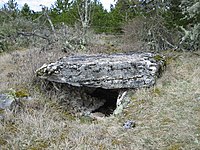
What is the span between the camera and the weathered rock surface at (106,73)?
5.88 meters

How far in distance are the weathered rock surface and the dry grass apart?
32 cm

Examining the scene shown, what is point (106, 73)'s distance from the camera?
5945mm

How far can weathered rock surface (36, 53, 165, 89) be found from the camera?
19.3ft

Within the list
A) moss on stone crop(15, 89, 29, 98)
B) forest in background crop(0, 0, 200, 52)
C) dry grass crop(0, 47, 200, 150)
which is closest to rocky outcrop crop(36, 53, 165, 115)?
dry grass crop(0, 47, 200, 150)

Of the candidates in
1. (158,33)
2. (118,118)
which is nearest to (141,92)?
(118,118)

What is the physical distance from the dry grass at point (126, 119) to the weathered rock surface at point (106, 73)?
317mm

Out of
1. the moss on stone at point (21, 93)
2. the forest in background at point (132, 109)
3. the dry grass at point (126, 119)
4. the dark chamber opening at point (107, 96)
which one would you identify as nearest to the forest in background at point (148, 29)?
the forest in background at point (132, 109)

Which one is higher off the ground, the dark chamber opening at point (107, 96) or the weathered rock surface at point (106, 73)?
the weathered rock surface at point (106, 73)

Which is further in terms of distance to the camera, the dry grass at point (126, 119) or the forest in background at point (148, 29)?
the forest in background at point (148, 29)

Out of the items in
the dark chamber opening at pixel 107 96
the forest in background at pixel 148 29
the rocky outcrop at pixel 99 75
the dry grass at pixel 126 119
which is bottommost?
the dark chamber opening at pixel 107 96

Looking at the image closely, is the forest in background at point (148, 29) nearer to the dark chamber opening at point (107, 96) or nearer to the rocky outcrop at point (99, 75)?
the rocky outcrop at point (99, 75)

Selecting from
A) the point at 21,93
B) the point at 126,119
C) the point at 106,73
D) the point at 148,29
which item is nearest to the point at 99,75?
the point at 106,73

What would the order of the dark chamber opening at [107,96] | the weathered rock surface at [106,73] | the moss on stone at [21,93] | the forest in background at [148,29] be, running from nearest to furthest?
the moss on stone at [21,93] < the weathered rock surface at [106,73] < the dark chamber opening at [107,96] < the forest in background at [148,29]

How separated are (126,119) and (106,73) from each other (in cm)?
144
